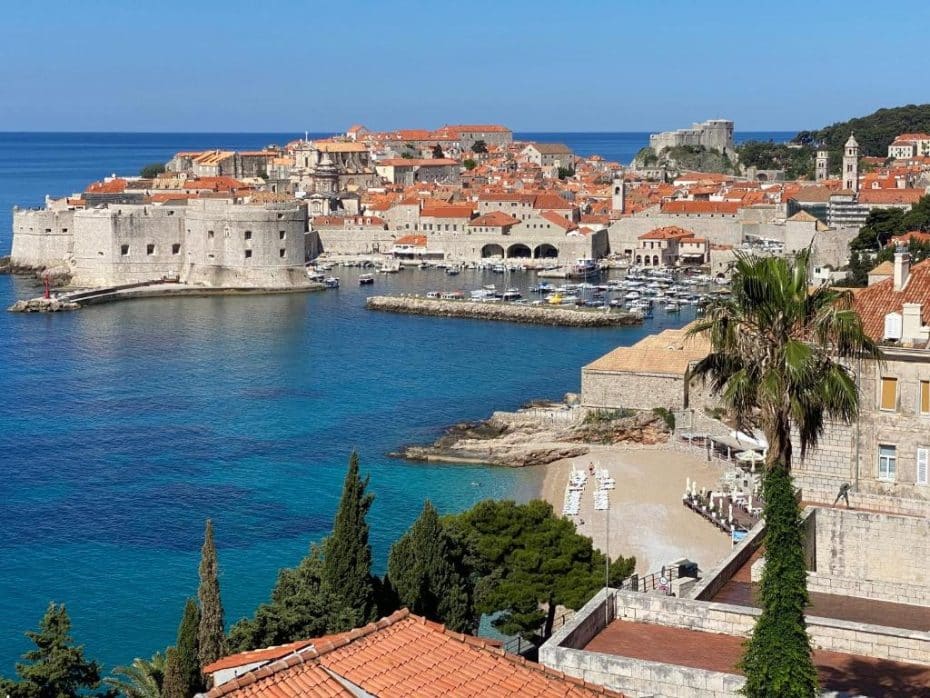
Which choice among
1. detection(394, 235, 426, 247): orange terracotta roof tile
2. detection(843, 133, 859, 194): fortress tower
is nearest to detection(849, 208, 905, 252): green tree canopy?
detection(843, 133, 859, 194): fortress tower

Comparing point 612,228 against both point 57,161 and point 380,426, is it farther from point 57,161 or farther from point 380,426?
point 57,161

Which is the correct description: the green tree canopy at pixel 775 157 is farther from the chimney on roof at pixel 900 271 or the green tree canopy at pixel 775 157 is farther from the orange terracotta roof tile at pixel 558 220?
the chimney on roof at pixel 900 271

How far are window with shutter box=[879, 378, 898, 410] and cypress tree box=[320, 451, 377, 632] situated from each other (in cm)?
361

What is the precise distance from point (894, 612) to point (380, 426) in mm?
16383

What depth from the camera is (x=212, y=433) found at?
73.6ft

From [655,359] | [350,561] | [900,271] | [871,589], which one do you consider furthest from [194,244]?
[871,589]

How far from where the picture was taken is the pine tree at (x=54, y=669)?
898cm

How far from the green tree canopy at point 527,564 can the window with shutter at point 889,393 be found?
3641mm

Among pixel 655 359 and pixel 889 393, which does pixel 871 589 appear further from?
pixel 655 359

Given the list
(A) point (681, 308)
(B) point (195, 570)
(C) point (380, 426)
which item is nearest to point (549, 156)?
(A) point (681, 308)

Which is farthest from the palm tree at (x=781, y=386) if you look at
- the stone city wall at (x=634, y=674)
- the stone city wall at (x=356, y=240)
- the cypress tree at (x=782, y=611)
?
the stone city wall at (x=356, y=240)

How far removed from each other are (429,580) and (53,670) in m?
2.83

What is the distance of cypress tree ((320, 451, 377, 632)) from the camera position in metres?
9.71

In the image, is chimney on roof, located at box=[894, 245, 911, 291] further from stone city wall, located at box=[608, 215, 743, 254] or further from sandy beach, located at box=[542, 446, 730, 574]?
stone city wall, located at box=[608, 215, 743, 254]
